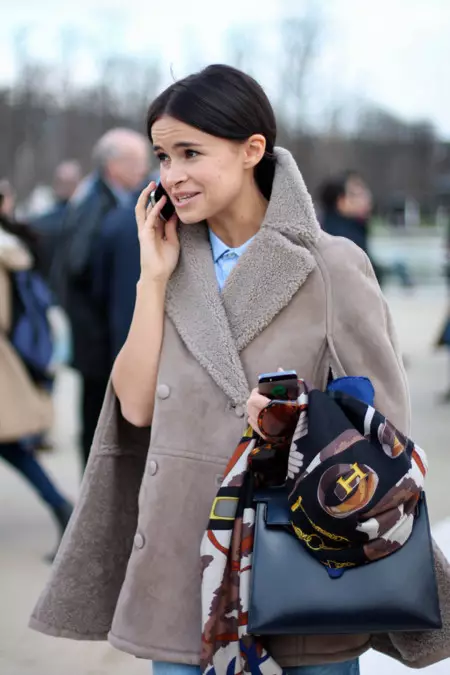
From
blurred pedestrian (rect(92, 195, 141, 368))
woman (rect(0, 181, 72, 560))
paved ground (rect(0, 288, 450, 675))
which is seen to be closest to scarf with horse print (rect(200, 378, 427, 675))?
paved ground (rect(0, 288, 450, 675))

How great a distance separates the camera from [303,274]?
2.44 m

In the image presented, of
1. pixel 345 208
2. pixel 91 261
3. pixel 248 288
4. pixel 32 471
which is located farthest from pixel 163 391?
pixel 345 208

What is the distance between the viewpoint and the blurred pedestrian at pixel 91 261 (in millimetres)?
5898

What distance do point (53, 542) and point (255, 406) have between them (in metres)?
3.94

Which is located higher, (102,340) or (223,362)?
(223,362)

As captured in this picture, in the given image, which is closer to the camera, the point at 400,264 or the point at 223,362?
the point at 223,362

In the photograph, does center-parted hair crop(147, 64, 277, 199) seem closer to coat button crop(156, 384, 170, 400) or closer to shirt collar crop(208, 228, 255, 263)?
shirt collar crop(208, 228, 255, 263)

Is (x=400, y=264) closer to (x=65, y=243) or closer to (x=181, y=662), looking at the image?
(x=65, y=243)

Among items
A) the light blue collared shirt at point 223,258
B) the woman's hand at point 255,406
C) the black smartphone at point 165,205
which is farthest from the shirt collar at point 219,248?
the woman's hand at point 255,406

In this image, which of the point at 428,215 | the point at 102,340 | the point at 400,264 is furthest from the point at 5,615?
the point at 428,215

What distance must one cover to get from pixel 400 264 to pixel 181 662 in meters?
23.1

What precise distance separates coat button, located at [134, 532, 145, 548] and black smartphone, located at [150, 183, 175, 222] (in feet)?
2.25

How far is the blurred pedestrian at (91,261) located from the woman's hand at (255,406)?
139 inches

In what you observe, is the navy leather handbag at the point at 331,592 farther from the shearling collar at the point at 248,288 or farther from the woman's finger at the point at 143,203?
the woman's finger at the point at 143,203
